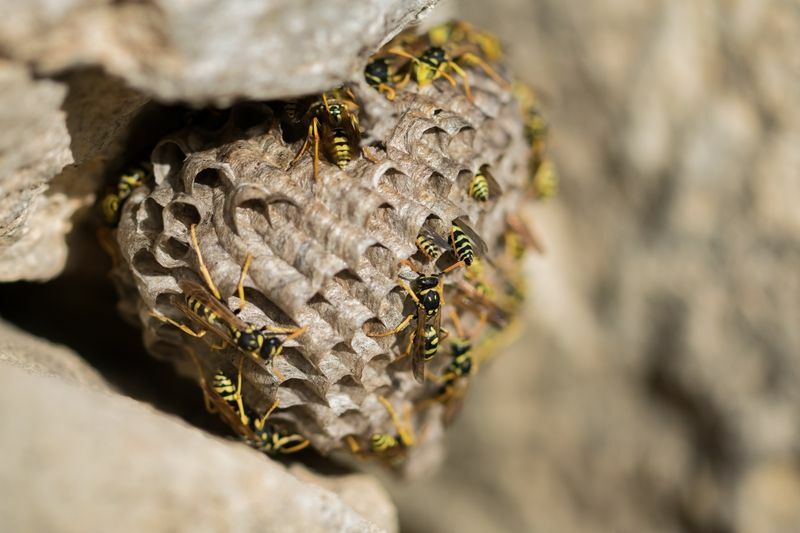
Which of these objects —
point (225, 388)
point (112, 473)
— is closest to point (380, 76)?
point (225, 388)

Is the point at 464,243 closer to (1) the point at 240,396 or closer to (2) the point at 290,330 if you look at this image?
(2) the point at 290,330

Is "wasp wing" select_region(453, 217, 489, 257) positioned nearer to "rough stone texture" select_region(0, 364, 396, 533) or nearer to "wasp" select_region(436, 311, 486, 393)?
"wasp" select_region(436, 311, 486, 393)

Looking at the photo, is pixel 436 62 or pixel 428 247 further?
pixel 436 62

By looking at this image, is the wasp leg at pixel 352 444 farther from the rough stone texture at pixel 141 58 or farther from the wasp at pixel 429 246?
the rough stone texture at pixel 141 58

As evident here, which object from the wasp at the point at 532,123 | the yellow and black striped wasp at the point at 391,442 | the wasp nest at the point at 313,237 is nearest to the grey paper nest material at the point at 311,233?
the wasp nest at the point at 313,237

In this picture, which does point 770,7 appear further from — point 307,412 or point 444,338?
point 307,412

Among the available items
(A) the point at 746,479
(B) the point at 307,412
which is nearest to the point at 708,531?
(A) the point at 746,479
